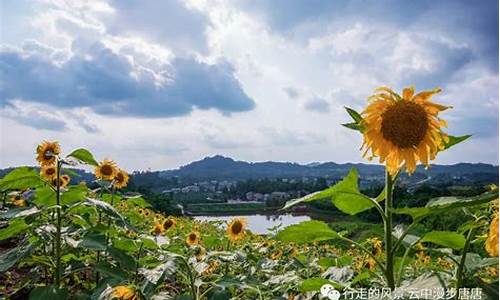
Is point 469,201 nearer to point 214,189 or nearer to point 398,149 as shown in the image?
point 398,149

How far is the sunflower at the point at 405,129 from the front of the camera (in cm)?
120

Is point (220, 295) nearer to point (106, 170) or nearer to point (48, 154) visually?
point (48, 154)

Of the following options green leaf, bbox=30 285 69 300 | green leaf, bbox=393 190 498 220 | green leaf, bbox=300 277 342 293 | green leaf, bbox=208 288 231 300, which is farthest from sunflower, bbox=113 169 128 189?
green leaf, bbox=393 190 498 220

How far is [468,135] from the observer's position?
3.76 ft

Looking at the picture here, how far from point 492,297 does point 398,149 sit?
1.33ft

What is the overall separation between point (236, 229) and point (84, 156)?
1661mm

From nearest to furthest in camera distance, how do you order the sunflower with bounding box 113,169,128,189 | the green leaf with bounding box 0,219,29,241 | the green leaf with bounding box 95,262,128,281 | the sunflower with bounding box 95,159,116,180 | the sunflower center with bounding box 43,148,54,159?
the green leaf with bounding box 95,262,128,281 → the green leaf with bounding box 0,219,29,241 → the sunflower center with bounding box 43,148,54,159 → the sunflower with bounding box 95,159,116,180 → the sunflower with bounding box 113,169,128,189

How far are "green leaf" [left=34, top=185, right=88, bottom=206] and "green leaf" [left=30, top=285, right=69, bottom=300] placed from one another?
0.32 meters

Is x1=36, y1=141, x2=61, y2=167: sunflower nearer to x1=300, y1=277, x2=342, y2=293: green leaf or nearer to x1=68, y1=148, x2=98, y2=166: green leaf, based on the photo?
x1=68, y1=148, x2=98, y2=166: green leaf

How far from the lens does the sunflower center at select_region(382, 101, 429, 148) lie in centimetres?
121

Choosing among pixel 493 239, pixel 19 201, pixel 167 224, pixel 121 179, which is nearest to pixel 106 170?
pixel 121 179

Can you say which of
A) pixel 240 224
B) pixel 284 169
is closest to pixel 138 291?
pixel 240 224

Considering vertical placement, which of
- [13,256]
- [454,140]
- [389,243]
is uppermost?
[454,140]

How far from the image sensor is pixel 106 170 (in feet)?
9.21
